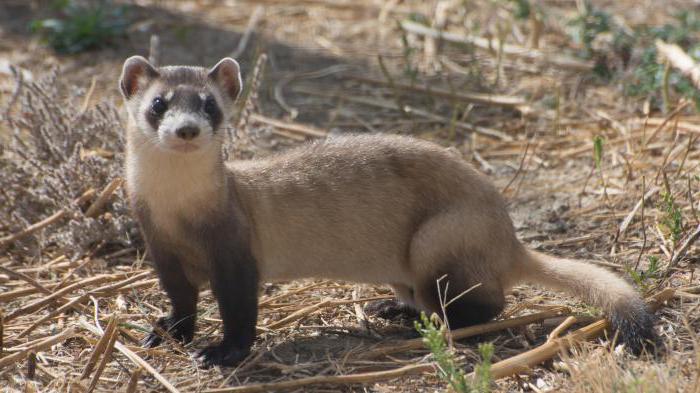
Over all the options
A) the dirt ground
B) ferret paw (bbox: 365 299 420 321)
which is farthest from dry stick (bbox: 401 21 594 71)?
ferret paw (bbox: 365 299 420 321)

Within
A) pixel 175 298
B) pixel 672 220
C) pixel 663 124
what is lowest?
pixel 175 298

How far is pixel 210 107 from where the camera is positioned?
4441mm

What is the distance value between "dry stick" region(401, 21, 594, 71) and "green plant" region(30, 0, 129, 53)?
9.47 ft

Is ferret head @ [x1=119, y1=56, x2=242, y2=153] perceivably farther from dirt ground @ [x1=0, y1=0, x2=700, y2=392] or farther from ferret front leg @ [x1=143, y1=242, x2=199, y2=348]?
dirt ground @ [x1=0, y1=0, x2=700, y2=392]

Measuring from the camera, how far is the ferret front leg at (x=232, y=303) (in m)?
4.38

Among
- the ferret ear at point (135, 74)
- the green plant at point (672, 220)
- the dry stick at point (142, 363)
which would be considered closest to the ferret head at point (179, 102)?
the ferret ear at point (135, 74)

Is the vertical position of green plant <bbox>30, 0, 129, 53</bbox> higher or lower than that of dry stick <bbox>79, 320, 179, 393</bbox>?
higher

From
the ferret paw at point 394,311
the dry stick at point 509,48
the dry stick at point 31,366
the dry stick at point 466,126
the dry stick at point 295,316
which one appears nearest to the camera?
the dry stick at point 31,366

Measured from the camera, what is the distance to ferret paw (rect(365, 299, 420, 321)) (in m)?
5.07

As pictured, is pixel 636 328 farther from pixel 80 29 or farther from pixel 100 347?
pixel 80 29

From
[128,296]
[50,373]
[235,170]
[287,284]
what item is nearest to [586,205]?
[287,284]

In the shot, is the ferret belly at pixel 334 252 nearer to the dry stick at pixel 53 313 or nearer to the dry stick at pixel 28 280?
the dry stick at pixel 53 313

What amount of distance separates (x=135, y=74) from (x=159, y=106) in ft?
1.23

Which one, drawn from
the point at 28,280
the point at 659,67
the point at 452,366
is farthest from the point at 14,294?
the point at 659,67
